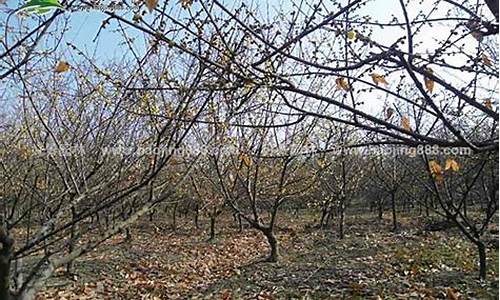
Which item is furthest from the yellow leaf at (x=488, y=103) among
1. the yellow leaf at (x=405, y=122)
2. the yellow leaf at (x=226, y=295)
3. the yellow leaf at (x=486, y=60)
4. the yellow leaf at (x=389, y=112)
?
the yellow leaf at (x=226, y=295)

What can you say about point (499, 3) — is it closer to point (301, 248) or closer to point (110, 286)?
point (110, 286)

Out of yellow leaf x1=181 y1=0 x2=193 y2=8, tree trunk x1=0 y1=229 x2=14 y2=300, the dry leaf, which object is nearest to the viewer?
yellow leaf x1=181 y1=0 x2=193 y2=8

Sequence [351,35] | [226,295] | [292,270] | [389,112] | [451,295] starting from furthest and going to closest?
[292,270] < [226,295] < [451,295] < [389,112] < [351,35]

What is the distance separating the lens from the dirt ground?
6273mm

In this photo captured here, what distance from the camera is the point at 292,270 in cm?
809

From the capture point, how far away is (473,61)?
1467mm

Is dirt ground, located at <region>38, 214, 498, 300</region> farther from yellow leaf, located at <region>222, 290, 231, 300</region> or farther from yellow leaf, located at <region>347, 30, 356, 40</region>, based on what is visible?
yellow leaf, located at <region>347, 30, 356, 40</region>

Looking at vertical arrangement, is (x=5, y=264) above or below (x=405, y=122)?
below

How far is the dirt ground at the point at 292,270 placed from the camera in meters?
6.27

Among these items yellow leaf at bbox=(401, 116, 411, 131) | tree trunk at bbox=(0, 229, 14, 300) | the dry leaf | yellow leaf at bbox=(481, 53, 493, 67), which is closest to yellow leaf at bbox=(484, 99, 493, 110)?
yellow leaf at bbox=(481, 53, 493, 67)

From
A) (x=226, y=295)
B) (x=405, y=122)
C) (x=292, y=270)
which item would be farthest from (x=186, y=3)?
(x=292, y=270)

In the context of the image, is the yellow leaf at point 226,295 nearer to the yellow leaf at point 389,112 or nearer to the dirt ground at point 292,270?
the dirt ground at point 292,270

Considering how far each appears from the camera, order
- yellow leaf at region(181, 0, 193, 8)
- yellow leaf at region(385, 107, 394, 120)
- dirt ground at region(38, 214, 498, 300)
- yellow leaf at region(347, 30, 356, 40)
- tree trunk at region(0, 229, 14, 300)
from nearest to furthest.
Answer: yellow leaf at region(347, 30, 356, 40) < yellow leaf at region(181, 0, 193, 8) < tree trunk at region(0, 229, 14, 300) < yellow leaf at region(385, 107, 394, 120) < dirt ground at region(38, 214, 498, 300)

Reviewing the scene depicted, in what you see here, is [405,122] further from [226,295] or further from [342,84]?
[226,295]
